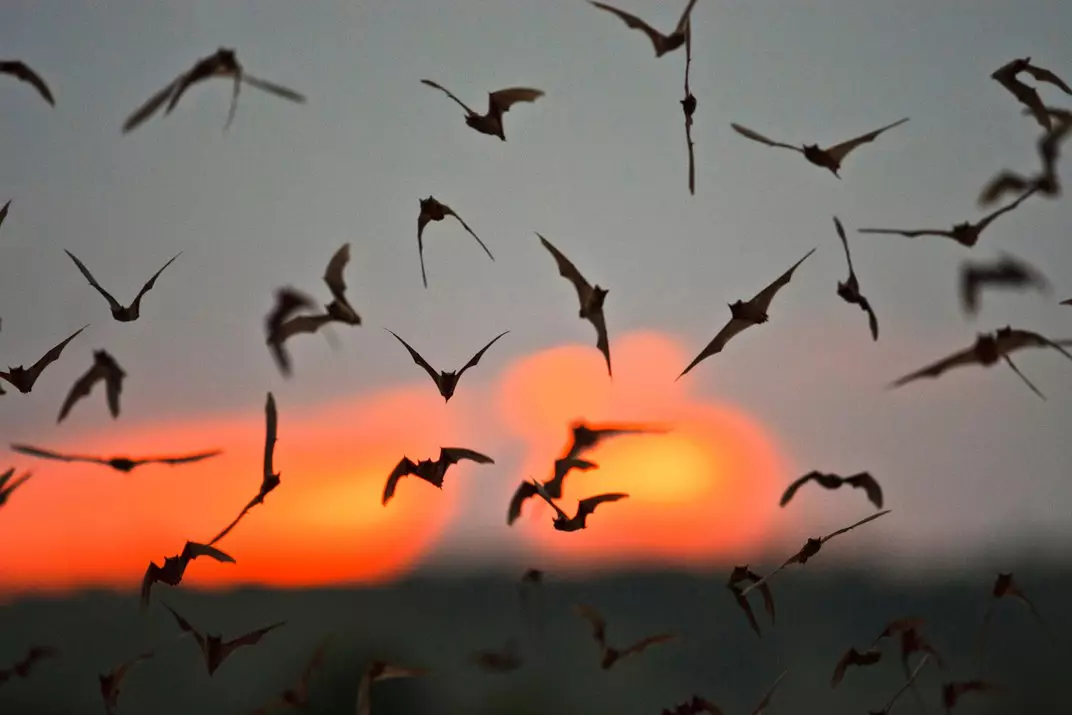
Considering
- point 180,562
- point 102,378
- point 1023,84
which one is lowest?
point 180,562

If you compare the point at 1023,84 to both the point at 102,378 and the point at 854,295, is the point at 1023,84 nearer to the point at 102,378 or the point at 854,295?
the point at 854,295

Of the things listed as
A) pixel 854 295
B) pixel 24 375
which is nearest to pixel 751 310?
pixel 854 295

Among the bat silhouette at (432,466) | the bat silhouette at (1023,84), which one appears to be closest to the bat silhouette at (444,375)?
the bat silhouette at (432,466)

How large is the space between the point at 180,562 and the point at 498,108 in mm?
1037

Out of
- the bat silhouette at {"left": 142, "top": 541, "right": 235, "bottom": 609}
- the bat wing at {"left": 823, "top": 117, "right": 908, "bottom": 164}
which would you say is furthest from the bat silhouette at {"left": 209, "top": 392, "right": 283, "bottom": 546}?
the bat wing at {"left": 823, "top": 117, "right": 908, "bottom": 164}

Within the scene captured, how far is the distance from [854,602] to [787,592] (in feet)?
15.1

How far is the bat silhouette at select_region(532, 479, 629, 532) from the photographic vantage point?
194cm

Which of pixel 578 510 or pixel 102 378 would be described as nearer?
pixel 578 510

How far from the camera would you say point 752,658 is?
19.7 meters

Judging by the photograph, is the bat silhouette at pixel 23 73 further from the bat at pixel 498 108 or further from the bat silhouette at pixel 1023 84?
the bat silhouette at pixel 1023 84

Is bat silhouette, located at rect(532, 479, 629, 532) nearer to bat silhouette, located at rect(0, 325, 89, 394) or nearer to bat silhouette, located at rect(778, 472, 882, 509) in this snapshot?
bat silhouette, located at rect(778, 472, 882, 509)

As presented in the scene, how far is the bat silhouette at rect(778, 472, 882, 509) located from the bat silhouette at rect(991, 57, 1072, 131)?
76 cm

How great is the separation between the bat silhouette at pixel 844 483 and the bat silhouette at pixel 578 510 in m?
0.32

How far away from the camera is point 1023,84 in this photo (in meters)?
2.13
